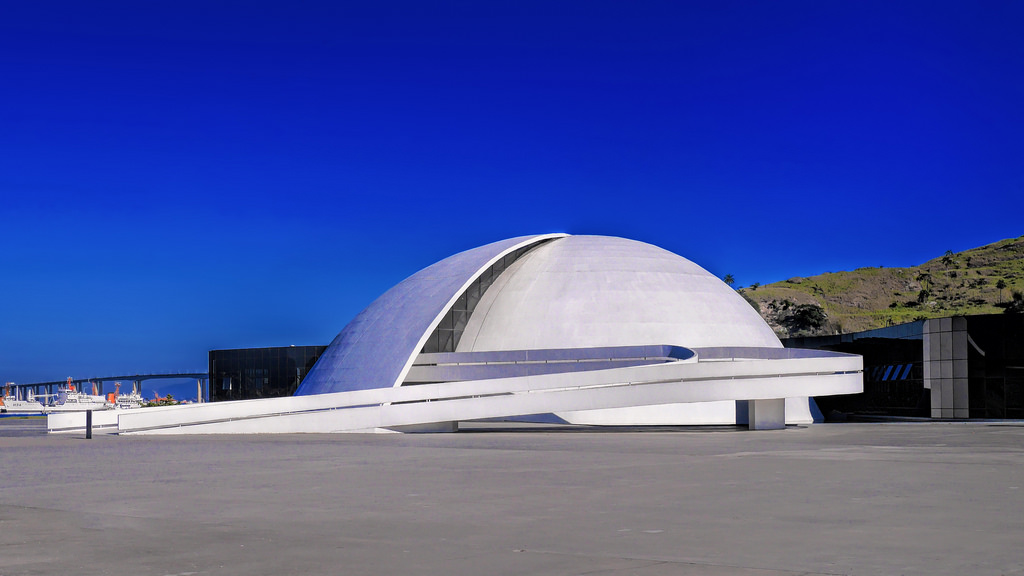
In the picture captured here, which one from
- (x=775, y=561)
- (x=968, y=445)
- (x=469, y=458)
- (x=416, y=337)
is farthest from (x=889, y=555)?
(x=416, y=337)

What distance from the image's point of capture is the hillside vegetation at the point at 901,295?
147250 millimetres

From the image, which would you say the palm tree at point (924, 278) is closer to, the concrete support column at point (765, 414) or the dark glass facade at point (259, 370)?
the dark glass facade at point (259, 370)

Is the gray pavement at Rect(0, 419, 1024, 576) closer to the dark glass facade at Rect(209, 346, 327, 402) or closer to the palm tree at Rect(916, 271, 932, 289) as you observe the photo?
the dark glass facade at Rect(209, 346, 327, 402)

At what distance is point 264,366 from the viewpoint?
5234cm

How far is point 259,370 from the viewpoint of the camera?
2068 inches

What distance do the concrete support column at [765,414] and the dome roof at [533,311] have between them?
6356 mm

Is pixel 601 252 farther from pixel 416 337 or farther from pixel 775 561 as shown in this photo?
pixel 775 561

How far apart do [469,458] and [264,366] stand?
111ft

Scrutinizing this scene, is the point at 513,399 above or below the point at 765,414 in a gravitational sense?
above

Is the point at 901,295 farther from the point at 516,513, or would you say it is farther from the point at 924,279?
the point at 516,513

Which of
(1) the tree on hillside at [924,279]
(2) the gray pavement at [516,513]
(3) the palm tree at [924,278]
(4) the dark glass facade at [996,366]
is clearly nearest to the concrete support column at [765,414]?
(2) the gray pavement at [516,513]

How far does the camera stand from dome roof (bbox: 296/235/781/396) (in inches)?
1663

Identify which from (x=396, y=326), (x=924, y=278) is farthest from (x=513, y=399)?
(x=924, y=278)

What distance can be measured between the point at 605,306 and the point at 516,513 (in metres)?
32.8
